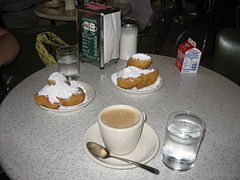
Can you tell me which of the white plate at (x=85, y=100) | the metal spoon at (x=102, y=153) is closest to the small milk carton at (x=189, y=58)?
the white plate at (x=85, y=100)

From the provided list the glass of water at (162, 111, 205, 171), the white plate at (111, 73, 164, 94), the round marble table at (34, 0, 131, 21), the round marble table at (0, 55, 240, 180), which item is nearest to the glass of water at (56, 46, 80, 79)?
the round marble table at (0, 55, 240, 180)

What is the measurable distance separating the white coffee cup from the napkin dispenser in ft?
1.50

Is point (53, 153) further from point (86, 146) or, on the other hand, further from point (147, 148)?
point (147, 148)

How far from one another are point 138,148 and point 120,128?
11 cm

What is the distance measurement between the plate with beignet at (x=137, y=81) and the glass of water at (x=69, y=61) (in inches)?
8.0

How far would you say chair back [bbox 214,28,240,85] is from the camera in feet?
4.13

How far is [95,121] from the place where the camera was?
2.49 feet

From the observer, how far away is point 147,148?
0.64 m

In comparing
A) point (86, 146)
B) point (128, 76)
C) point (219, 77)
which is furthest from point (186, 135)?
point (219, 77)

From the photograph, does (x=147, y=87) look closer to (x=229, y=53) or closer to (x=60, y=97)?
(x=60, y=97)

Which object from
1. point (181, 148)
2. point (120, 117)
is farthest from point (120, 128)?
point (181, 148)

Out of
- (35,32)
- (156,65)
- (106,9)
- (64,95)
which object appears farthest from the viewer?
(35,32)

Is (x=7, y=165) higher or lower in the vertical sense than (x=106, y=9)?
lower

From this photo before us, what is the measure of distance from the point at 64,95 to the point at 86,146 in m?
0.22
